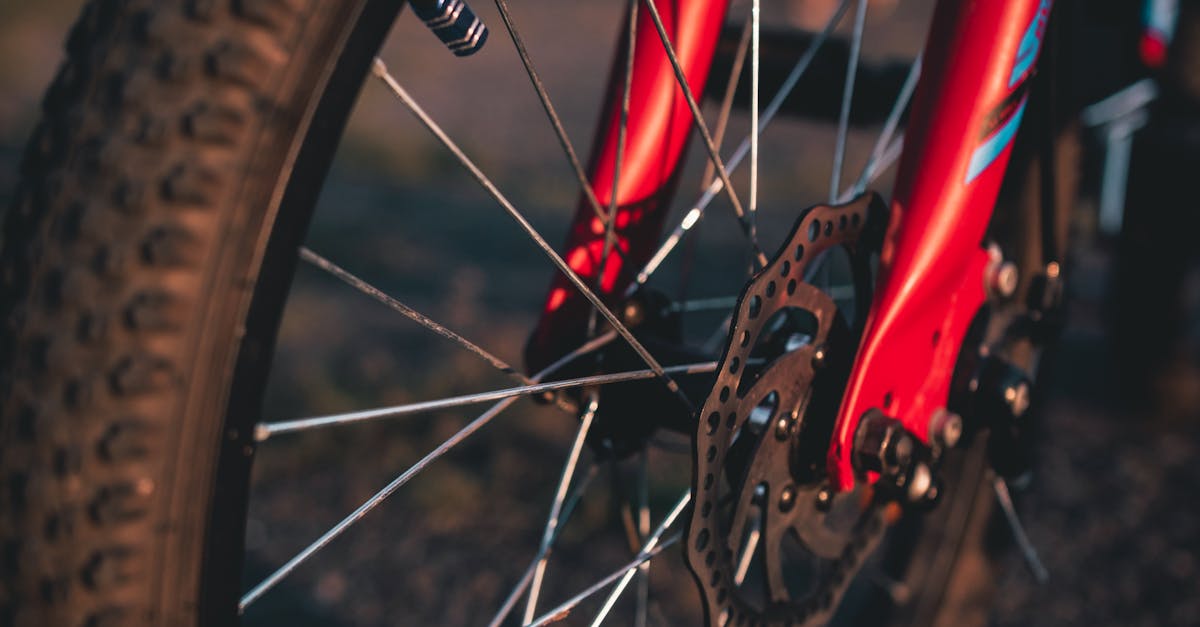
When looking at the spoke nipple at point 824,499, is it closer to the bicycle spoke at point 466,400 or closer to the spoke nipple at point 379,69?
the bicycle spoke at point 466,400

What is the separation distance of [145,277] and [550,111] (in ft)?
1.25

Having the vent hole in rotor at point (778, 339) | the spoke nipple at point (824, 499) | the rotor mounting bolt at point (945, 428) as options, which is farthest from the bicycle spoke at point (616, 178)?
the rotor mounting bolt at point (945, 428)

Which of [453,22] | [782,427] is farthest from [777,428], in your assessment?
[453,22]

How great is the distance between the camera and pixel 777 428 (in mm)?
984

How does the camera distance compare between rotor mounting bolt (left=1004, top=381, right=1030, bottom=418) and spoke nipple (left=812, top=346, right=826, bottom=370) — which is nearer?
spoke nipple (left=812, top=346, right=826, bottom=370)

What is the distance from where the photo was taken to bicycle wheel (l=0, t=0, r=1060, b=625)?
719 millimetres

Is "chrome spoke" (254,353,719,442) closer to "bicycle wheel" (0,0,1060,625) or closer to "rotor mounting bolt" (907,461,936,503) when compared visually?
"bicycle wheel" (0,0,1060,625)

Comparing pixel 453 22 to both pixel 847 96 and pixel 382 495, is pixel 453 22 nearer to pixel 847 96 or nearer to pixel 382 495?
pixel 382 495

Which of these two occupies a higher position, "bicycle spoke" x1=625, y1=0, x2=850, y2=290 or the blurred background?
"bicycle spoke" x1=625, y1=0, x2=850, y2=290

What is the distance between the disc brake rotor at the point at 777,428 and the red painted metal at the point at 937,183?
0.09 ft

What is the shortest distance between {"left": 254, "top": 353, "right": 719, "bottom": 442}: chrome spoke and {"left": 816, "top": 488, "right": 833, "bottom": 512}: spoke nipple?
17 cm

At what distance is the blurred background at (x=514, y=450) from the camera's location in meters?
1.90

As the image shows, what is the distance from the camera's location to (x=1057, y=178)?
146 centimetres

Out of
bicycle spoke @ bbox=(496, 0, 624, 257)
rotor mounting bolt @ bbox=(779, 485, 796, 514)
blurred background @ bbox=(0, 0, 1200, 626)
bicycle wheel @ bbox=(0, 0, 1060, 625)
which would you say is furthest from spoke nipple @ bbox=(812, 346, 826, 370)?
bicycle wheel @ bbox=(0, 0, 1060, 625)
